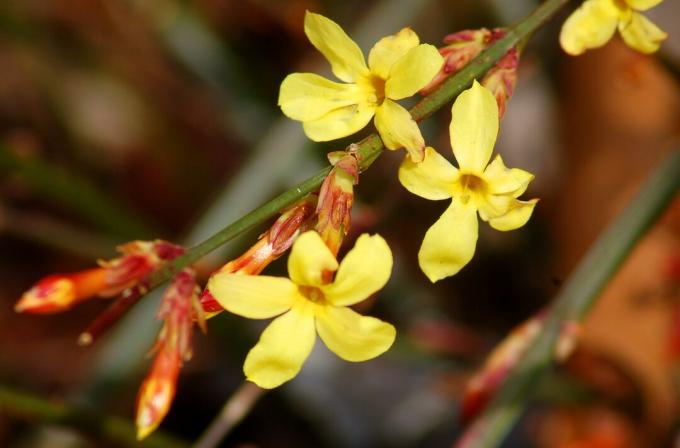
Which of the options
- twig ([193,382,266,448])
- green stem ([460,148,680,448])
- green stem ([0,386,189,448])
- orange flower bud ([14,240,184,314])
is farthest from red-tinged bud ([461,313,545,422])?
orange flower bud ([14,240,184,314])

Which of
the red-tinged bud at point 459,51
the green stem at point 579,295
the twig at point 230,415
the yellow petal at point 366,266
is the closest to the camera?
the yellow petal at point 366,266

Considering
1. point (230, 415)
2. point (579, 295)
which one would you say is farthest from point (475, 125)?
point (230, 415)

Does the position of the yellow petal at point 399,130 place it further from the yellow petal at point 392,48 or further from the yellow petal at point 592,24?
the yellow petal at point 592,24

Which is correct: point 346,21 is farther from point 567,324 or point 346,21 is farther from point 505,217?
point 505,217

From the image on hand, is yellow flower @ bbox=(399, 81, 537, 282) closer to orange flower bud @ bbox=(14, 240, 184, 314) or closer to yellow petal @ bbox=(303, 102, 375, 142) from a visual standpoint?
yellow petal @ bbox=(303, 102, 375, 142)

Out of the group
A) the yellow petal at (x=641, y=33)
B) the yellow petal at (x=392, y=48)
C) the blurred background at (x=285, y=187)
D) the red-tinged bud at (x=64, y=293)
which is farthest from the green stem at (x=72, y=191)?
the yellow petal at (x=641, y=33)

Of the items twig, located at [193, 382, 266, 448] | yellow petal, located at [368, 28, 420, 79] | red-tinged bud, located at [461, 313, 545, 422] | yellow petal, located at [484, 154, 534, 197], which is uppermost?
yellow petal, located at [368, 28, 420, 79]

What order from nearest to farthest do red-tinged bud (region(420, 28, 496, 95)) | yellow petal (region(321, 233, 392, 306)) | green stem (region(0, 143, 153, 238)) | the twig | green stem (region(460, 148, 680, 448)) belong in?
yellow petal (region(321, 233, 392, 306)), red-tinged bud (region(420, 28, 496, 95)), green stem (region(460, 148, 680, 448)), the twig, green stem (region(0, 143, 153, 238))
